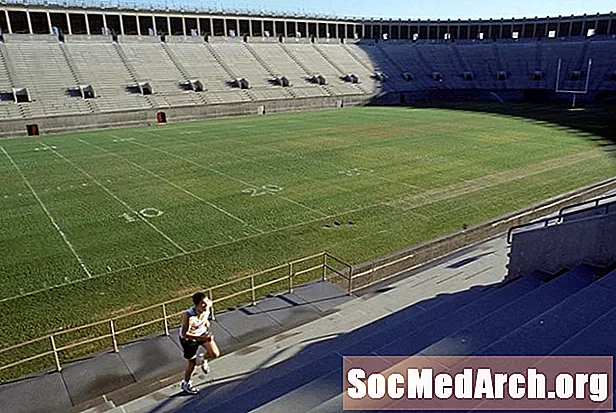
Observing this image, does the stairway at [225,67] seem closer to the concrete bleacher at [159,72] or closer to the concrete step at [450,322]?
the concrete bleacher at [159,72]

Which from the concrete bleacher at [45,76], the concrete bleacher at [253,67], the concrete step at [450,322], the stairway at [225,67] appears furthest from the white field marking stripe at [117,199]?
the stairway at [225,67]

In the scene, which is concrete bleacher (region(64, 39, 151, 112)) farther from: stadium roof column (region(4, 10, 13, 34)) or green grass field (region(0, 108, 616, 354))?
green grass field (region(0, 108, 616, 354))

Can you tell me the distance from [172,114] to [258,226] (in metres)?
27.3

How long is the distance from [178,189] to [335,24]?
49.8 metres

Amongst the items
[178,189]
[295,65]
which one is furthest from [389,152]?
[295,65]

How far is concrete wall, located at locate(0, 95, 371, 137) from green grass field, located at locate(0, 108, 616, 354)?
9.36ft

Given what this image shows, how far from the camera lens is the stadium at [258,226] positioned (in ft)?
21.7

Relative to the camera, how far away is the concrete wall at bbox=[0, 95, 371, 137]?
1302 inches

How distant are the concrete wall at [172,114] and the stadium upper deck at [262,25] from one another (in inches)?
606

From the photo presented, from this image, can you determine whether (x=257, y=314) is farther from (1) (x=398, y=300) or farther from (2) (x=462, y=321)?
(2) (x=462, y=321)

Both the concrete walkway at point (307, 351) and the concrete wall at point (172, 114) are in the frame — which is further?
the concrete wall at point (172, 114)

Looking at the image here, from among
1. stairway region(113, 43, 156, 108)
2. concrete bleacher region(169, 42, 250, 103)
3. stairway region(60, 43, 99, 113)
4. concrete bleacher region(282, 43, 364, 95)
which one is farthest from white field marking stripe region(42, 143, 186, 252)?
concrete bleacher region(282, 43, 364, 95)

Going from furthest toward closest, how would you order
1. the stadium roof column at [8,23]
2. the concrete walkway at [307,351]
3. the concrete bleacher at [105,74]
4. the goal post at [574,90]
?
the goal post at [574,90], the stadium roof column at [8,23], the concrete bleacher at [105,74], the concrete walkway at [307,351]

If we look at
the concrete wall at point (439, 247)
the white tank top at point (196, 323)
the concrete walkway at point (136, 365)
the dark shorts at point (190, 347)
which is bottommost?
the concrete wall at point (439, 247)
